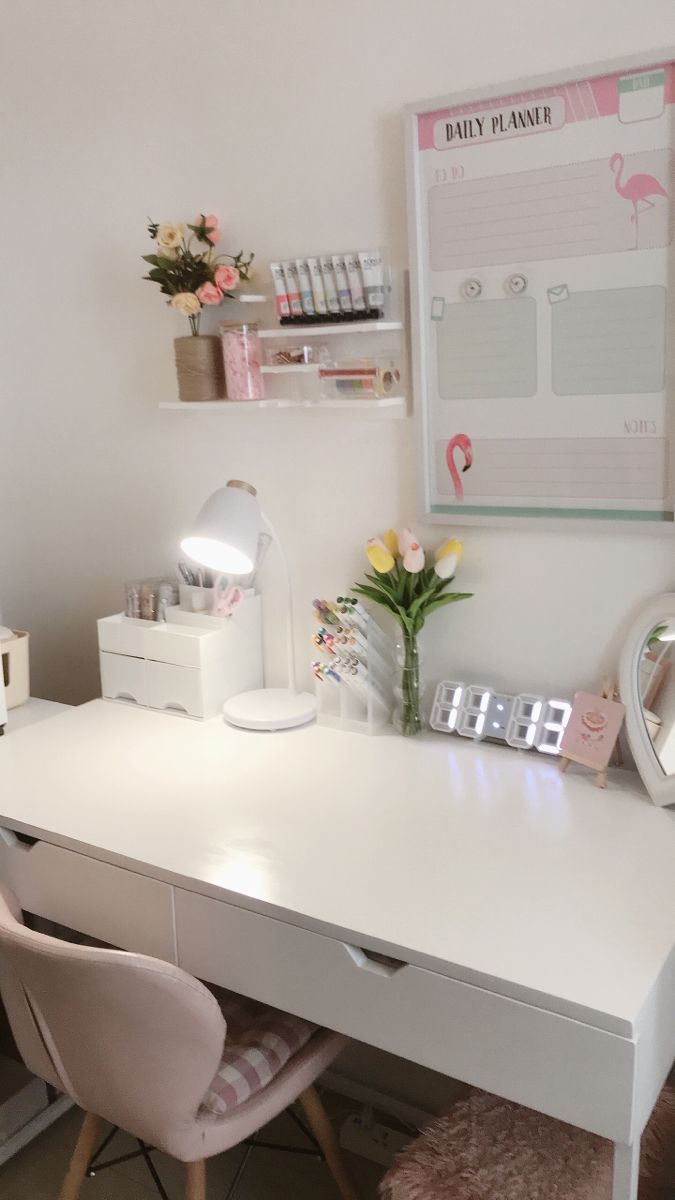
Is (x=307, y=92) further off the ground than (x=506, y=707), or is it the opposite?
Result: (x=307, y=92)

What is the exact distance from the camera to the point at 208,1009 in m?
1.28

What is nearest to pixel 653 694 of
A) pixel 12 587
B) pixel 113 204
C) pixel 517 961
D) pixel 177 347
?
pixel 517 961

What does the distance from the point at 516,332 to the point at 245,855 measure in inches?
36.9

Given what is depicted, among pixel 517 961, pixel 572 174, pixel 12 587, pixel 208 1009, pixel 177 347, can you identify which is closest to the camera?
pixel 517 961

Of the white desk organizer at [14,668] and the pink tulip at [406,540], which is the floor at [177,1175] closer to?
the white desk organizer at [14,668]

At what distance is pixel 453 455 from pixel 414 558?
0.64ft

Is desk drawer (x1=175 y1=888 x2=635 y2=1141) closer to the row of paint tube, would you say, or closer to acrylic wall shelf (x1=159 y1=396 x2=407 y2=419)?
acrylic wall shelf (x1=159 y1=396 x2=407 y2=419)

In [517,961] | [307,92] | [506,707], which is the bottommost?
[517,961]

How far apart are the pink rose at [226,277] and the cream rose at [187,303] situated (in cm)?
6

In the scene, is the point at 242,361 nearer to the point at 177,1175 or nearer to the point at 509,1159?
the point at 509,1159

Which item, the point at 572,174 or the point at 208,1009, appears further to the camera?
the point at 572,174

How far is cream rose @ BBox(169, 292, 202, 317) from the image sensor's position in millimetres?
1905

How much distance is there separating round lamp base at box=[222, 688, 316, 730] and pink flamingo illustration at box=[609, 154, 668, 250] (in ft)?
3.30

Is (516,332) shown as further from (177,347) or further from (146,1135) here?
(146,1135)
